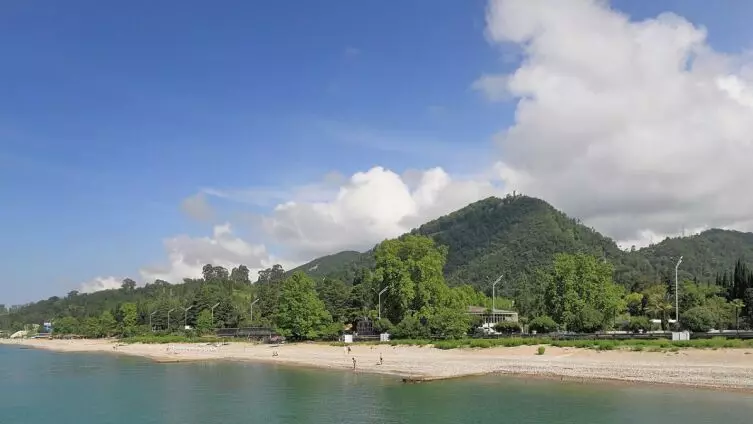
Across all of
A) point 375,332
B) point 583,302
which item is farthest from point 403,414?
point 375,332

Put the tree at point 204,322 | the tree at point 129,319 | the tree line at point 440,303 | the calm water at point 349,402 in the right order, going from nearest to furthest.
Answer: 1. the calm water at point 349,402
2. the tree line at point 440,303
3. the tree at point 204,322
4. the tree at point 129,319

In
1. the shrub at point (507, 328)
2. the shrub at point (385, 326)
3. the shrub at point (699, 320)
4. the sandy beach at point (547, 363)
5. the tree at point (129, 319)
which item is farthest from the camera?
the tree at point (129, 319)

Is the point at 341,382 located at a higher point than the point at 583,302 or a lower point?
lower

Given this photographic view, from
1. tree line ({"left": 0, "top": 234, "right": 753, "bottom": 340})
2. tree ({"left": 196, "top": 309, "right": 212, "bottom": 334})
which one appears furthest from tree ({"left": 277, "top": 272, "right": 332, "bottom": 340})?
tree ({"left": 196, "top": 309, "right": 212, "bottom": 334})

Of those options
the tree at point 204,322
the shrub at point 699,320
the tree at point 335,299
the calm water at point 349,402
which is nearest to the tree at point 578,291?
the shrub at point 699,320

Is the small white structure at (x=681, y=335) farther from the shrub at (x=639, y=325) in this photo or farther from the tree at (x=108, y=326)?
the tree at (x=108, y=326)

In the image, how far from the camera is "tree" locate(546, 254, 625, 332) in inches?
2739

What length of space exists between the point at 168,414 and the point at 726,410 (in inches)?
1309

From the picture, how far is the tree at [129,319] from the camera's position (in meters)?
147

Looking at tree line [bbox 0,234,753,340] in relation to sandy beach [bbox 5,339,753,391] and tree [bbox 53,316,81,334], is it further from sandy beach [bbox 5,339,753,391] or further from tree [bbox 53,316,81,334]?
tree [bbox 53,316,81,334]

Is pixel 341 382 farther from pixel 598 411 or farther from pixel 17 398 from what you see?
pixel 17 398

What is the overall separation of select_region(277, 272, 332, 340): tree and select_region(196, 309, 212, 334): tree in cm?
3929

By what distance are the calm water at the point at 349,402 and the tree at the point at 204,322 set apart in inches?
2525

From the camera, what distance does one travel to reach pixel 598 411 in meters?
35.3
